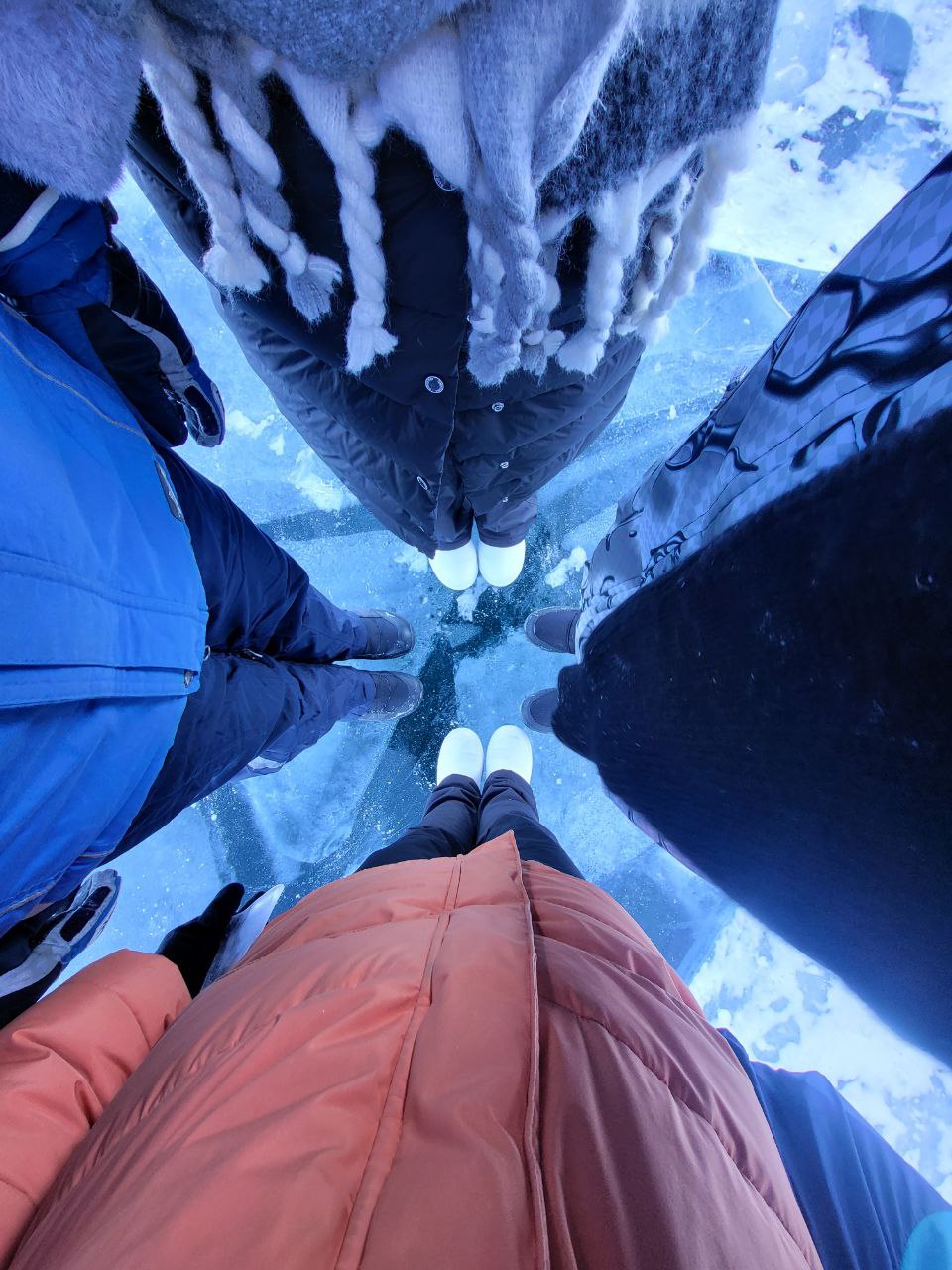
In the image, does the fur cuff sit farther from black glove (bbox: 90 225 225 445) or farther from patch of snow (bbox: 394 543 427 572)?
patch of snow (bbox: 394 543 427 572)

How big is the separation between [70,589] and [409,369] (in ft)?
1.20

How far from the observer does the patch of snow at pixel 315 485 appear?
145 centimetres

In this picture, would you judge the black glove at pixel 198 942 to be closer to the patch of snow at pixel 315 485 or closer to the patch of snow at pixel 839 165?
the patch of snow at pixel 315 485

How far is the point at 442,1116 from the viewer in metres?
0.33

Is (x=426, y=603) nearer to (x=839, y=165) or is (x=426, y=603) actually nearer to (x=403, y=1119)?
(x=403, y=1119)

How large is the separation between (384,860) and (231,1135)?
51 centimetres

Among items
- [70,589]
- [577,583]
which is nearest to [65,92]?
[70,589]

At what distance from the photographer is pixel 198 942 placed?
31.4 inches

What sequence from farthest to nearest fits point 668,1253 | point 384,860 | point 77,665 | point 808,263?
point 808,263
point 384,860
point 77,665
point 668,1253

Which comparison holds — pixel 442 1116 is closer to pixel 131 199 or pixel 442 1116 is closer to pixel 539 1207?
pixel 539 1207

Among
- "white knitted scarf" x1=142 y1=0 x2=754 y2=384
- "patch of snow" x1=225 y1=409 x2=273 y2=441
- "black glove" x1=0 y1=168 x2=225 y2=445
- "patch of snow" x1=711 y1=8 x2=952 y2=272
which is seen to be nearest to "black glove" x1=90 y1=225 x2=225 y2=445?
"black glove" x1=0 y1=168 x2=225 y2=445

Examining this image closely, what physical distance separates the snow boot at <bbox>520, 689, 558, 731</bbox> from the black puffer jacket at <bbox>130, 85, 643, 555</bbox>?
466 millimetres

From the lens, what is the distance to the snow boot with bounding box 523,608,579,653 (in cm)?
132

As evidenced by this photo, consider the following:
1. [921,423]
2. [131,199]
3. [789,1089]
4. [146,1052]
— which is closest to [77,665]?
[146,1052]
